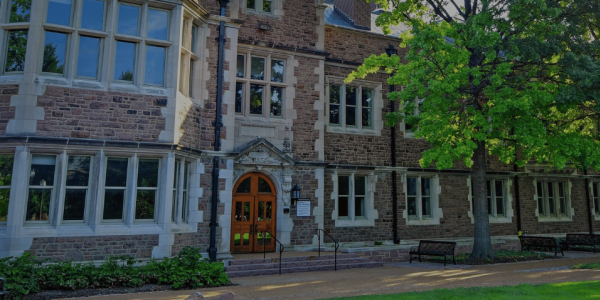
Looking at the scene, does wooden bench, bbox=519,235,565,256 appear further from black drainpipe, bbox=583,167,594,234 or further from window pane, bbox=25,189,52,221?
window pane, bbox=25,189,52,221

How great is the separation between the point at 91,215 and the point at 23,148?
1.98 m

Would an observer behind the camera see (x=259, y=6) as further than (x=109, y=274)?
Yes

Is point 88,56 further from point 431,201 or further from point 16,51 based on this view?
point 431,201

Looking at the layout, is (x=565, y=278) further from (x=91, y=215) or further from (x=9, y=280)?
(x=9, y=280)

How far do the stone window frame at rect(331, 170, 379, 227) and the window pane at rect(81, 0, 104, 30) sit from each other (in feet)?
27.0

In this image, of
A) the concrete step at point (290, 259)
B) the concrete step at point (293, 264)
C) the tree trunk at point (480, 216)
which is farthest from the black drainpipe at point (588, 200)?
the concrete step at point (290, 259)

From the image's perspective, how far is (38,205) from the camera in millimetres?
9633

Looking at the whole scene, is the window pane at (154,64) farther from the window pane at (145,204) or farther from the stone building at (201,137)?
the window pane at (145,204)

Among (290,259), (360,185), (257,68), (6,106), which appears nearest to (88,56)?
(6,106)

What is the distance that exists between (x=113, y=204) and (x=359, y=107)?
352 inches

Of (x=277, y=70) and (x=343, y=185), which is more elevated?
(x=277, y=70)

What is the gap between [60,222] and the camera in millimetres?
9633

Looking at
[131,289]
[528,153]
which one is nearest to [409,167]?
[528,153]

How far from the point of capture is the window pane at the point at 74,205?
9828 millimetres
